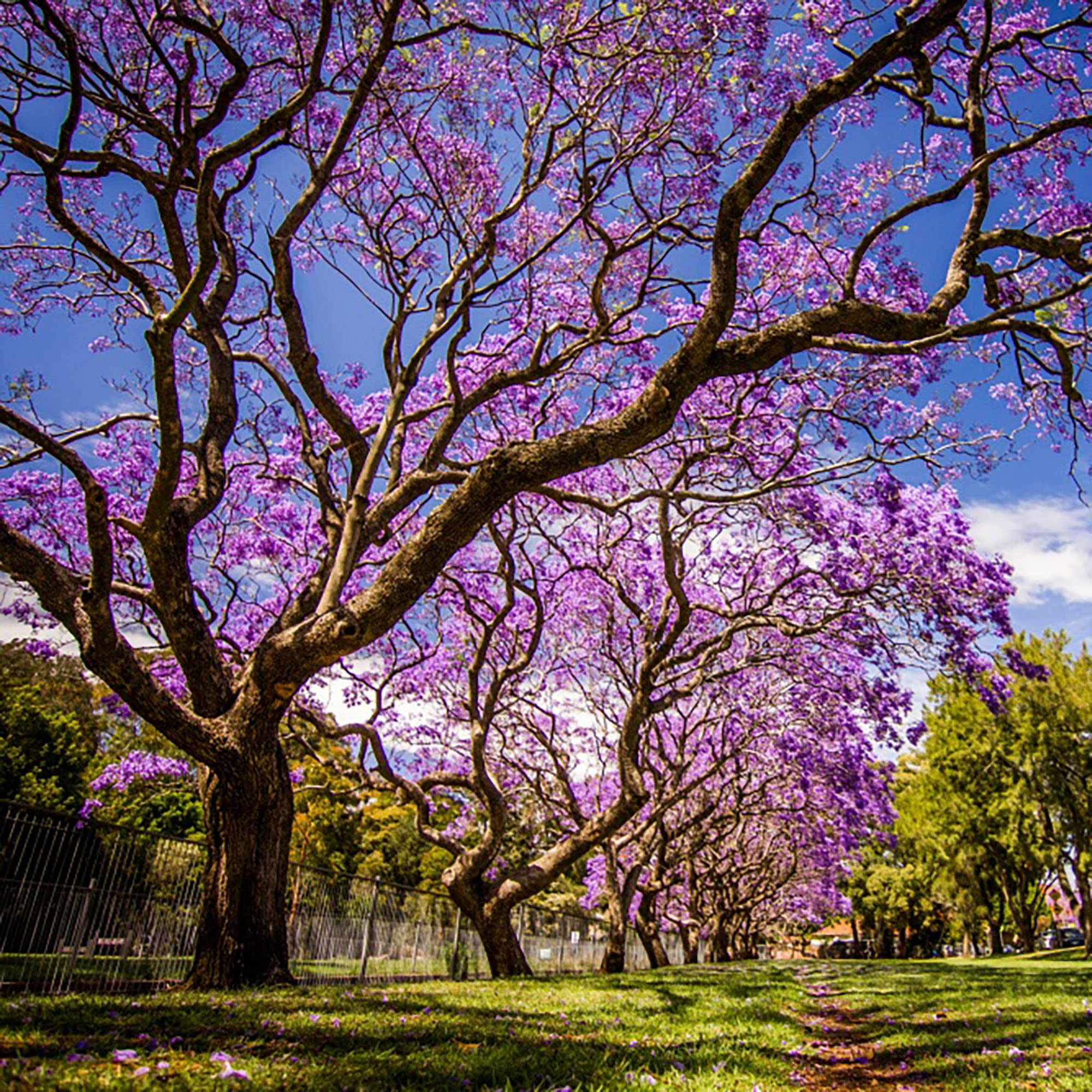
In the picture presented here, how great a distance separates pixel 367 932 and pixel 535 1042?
10.7 m

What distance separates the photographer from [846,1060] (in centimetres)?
552

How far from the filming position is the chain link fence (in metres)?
8.45

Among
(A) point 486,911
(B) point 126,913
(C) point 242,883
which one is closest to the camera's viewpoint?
(C) point 242,883

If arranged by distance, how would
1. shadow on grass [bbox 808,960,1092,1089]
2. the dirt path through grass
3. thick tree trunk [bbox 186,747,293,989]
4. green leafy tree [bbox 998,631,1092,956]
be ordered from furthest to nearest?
1. green leafy tree [bbox 998,631,1092,956]
2. thick tree trunk [bbox 186,747,293,989]
3. the dirt path through grass
4. shadow on grass [bbox 808,960,1092,1089]

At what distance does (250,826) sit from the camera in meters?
7.26

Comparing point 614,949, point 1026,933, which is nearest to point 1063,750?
point 1026,933

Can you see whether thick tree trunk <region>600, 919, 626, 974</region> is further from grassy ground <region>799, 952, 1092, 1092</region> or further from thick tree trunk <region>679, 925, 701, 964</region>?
thick tree trunk <region>679, 925, 701, 964</region>

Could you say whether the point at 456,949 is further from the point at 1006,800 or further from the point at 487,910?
the point at 1006,800

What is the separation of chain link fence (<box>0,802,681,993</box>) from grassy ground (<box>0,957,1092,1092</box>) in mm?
2995

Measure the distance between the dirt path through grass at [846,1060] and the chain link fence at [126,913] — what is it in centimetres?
735

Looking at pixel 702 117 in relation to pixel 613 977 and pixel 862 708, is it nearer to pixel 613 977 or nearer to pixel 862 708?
pixel 862 708

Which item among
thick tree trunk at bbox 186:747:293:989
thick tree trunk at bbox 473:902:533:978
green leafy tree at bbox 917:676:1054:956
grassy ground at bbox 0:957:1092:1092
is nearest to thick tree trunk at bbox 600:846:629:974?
thick tree trunk at bbox 473:902:533:978

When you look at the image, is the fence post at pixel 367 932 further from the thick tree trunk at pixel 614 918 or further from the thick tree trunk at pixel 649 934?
the thick tree trunk at pixel 649 934

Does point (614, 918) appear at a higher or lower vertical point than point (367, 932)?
higher
